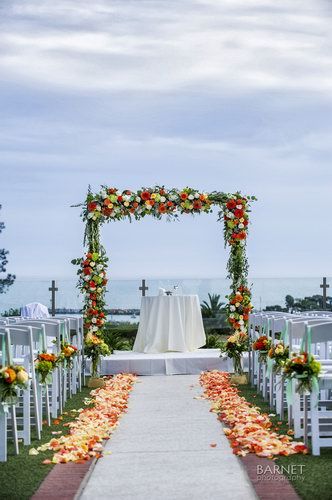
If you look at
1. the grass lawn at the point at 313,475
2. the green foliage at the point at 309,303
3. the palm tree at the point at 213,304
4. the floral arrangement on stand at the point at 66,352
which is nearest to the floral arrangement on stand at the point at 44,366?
the floral arrangement on stand at the point at 66,352

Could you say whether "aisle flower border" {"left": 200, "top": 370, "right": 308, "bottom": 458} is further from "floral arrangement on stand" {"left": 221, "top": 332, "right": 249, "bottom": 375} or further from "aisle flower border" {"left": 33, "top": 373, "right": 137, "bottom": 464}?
"aisle flower border" {"left": 33, "top": 373, "right": 137, "bottom": 464}

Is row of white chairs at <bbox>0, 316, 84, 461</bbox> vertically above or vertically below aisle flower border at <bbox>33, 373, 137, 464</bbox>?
above

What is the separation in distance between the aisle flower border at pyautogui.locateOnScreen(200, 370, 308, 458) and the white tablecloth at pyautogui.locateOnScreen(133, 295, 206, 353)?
400cm

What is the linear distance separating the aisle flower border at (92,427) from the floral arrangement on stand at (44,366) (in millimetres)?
509

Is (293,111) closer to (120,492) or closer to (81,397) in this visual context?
(81,397)

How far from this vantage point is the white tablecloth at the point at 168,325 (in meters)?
17.0

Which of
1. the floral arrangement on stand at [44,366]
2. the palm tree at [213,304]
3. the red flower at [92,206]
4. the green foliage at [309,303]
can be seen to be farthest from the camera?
the green foliage at [309,303]

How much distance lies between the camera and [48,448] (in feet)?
25.8

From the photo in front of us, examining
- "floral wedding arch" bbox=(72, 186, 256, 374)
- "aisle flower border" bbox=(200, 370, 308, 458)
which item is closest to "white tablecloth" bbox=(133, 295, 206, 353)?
"floral wedding arch" bbox=(72, 186, 256, 374)

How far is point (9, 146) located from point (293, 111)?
27.3ft

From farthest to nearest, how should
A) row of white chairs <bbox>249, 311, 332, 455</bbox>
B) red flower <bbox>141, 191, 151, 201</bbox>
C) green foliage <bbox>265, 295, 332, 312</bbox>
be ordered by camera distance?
green foliage <bbox>265, 295, 332, 312</bbox>, red flower <bbox>141, 191, 151, 201</bbox>, row of white chairs <bbox>249, 311, 332, 455</bbox>

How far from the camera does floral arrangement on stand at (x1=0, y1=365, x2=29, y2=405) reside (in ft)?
23.6

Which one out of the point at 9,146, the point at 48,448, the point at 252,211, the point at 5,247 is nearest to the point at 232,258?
the point at 252,211

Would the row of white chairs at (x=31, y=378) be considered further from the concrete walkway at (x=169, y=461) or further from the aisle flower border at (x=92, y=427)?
the concrete walkway at (x=169, y=461)
